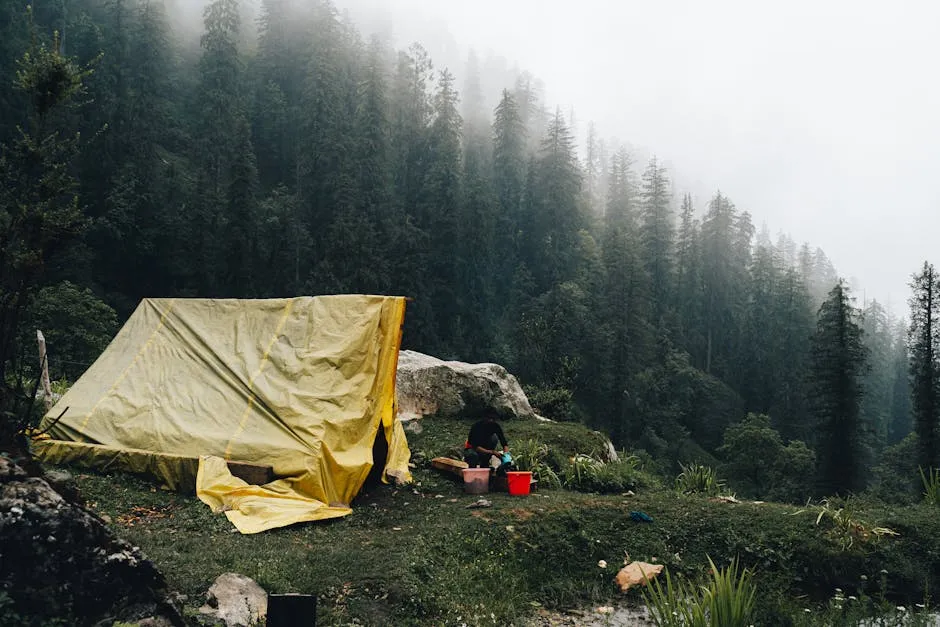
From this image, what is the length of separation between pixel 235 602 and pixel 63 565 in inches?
61.5

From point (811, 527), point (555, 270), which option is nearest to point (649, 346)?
point (555, 270)

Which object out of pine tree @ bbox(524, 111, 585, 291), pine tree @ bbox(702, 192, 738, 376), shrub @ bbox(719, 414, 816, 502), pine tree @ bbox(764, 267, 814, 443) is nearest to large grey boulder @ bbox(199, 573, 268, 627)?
shrub @ bbox(719, 414, 816, 502)

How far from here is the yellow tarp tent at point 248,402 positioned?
25.9ft

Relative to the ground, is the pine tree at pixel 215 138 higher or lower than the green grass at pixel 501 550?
higher

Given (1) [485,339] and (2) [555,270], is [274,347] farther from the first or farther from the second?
(2) [555,270]

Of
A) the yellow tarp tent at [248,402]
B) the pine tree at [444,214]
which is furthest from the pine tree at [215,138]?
the yellow tarp tent at [248,402]

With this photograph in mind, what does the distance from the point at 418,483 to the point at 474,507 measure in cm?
144

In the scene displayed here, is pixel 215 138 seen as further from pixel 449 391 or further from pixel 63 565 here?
pixel 63 565

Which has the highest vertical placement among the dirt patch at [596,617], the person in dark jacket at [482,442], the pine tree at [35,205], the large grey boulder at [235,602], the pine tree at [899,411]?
the pine tree at [35,205]

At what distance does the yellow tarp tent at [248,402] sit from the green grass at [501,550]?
427mm

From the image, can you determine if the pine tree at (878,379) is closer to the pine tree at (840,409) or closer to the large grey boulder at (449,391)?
the pine tree at (840,409)

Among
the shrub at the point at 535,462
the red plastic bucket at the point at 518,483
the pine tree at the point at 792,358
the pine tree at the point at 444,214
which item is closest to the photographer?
the red plastic bucket at the point at 518,483

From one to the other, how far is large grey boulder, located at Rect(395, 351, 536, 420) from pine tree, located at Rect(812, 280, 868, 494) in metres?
21.7

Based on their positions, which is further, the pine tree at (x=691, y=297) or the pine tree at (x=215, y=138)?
the pine tree at (x=691, y=297)
